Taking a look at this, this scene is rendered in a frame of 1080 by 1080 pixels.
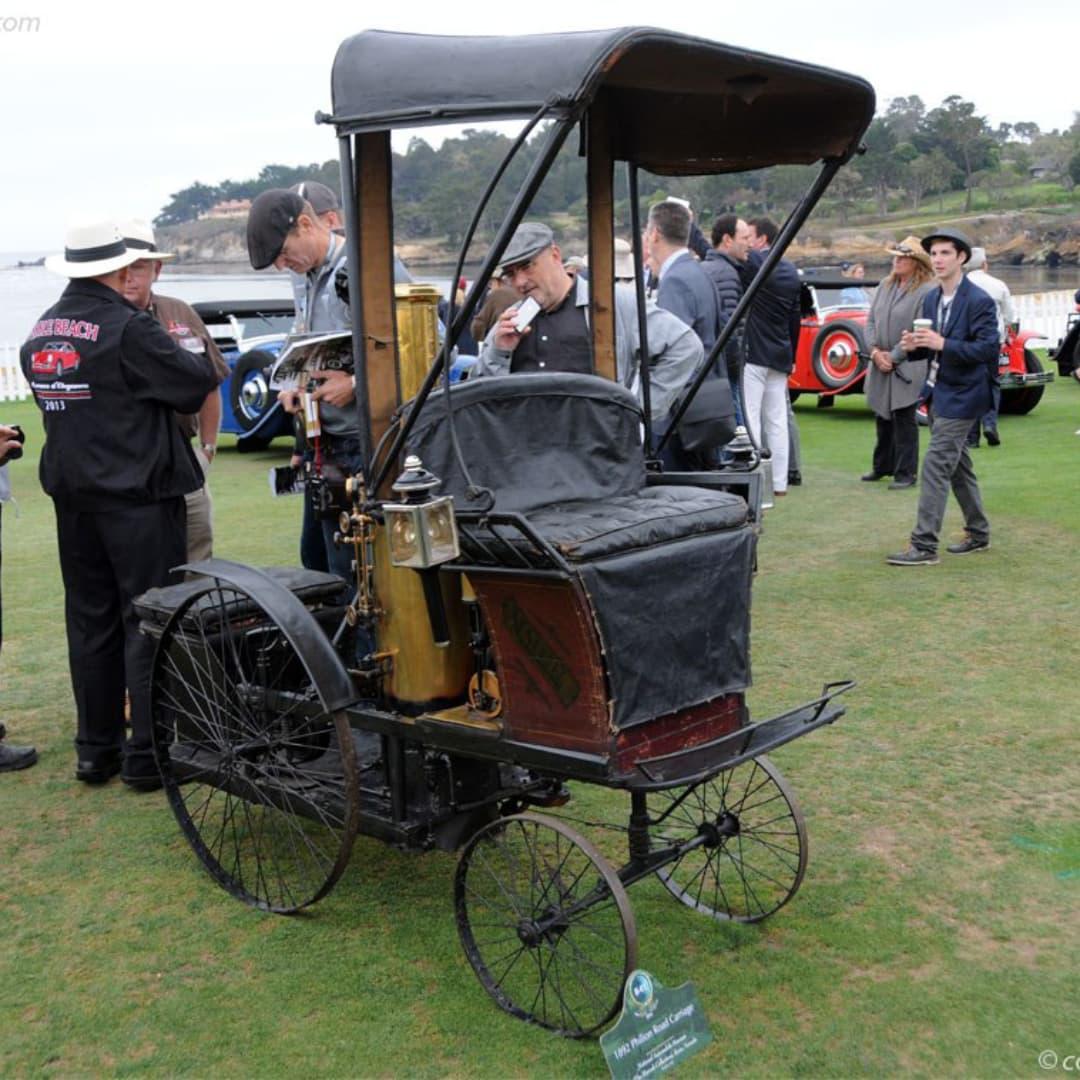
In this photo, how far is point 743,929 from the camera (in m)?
3.78

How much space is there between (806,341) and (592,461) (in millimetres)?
11687

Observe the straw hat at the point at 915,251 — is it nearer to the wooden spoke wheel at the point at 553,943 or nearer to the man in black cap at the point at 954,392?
the man in black cap at the point at 954,392

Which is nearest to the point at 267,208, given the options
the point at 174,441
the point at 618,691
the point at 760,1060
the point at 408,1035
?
the point at 174,441

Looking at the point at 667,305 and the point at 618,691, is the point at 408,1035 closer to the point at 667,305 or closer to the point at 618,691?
the point at 618,691

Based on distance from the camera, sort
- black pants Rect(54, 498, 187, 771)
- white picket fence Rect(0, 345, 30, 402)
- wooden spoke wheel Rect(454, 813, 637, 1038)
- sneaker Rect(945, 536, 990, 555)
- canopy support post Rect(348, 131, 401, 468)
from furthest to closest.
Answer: white picket fence Rect(0, 345, 30, 402), sneaker Rect(945, 536, 990, 555), black pants Rect(54, 498, 187, 771), canopy support post Rect(348, 131, 401, 468), wooden spoke wheel Rect(454, 813, 637, 1038)

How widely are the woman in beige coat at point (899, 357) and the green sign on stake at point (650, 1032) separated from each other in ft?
24.3

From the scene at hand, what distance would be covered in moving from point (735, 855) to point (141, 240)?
3053mm

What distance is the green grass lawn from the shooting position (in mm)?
3244

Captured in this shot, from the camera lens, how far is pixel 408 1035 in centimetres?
331

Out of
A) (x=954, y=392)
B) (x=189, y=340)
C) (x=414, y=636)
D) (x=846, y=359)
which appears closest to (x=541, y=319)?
(x=414, y=636)

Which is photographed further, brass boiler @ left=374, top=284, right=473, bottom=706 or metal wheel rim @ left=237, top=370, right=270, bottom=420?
metal wheel rim @ left=237, top=370, right=270, bottom=420

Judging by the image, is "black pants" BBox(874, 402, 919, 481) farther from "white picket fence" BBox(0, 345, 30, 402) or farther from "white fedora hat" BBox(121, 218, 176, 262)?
"white picket fence" BBox(0, 345, 30, 402)

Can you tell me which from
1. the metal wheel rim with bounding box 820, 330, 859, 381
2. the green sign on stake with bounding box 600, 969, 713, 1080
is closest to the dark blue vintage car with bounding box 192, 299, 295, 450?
the metal wheel rim with bounding box 820, 330, 859, 381

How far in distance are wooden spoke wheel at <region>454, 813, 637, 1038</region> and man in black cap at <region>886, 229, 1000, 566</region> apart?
460 centimetres
